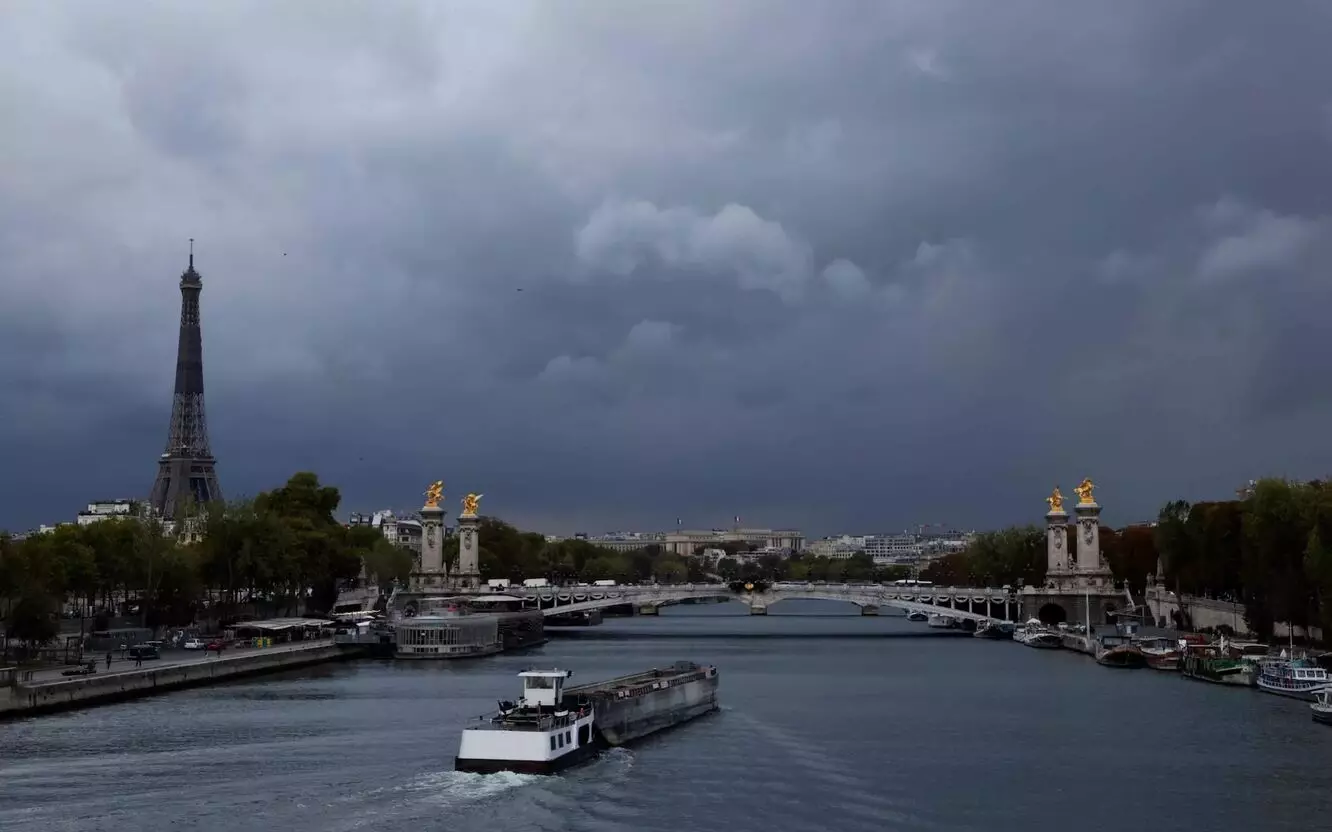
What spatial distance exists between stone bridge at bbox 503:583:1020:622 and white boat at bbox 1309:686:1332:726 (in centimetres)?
6085

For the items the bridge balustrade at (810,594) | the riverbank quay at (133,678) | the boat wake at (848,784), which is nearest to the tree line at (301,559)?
the riverbank quay at (133,678)

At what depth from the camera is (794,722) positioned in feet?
172

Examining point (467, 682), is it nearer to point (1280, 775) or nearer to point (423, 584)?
point (1280, 775)

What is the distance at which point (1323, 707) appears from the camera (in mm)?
49625

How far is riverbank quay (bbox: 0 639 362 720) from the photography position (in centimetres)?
5000

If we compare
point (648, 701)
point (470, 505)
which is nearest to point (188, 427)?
point (470, 505)

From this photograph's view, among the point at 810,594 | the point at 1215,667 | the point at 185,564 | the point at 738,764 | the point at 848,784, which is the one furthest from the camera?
the point at 810,594

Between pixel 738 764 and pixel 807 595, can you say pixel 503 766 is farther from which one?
pixel 807 595

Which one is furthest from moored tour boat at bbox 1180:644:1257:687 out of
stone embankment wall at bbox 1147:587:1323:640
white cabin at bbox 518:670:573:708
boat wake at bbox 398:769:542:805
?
boat wake at bbox 398:769:542:805

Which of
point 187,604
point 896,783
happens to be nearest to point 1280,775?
point 896,783

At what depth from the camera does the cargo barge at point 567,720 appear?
38.8 metres

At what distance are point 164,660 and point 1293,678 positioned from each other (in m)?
47.9

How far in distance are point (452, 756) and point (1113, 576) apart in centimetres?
9574

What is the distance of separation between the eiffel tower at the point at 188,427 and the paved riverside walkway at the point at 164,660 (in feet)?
197
